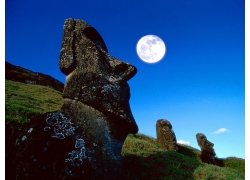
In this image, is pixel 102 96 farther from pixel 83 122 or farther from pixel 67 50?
pixel 67 50

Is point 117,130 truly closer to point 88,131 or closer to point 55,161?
point 88,131

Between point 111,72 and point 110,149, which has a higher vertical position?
point 111,72

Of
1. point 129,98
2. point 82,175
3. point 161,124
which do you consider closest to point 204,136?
point 161,124

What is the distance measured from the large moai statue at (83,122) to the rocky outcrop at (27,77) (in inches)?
1140

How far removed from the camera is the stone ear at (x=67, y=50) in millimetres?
4484

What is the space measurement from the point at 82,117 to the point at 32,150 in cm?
111

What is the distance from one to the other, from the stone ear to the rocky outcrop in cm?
2844

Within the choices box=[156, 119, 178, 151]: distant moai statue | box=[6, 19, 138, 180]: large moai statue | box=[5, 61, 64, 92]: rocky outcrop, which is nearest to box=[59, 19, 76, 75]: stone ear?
box=[6, 19, 138, 180]: large moai statue

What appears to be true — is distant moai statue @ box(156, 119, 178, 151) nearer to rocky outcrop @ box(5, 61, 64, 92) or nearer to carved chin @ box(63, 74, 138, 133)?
carved chin @ box(63, 74, 138, 133)

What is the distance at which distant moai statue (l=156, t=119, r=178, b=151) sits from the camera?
15.9m

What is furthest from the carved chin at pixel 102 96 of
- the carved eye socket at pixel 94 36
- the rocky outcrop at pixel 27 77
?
the rocky outcrop at pixel 27 77

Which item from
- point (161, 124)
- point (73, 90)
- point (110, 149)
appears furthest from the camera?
point (161, 124)

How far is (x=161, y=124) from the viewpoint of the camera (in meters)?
17.0

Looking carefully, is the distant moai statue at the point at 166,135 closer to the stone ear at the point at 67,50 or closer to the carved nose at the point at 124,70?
the carved nose at the point at 124,70
